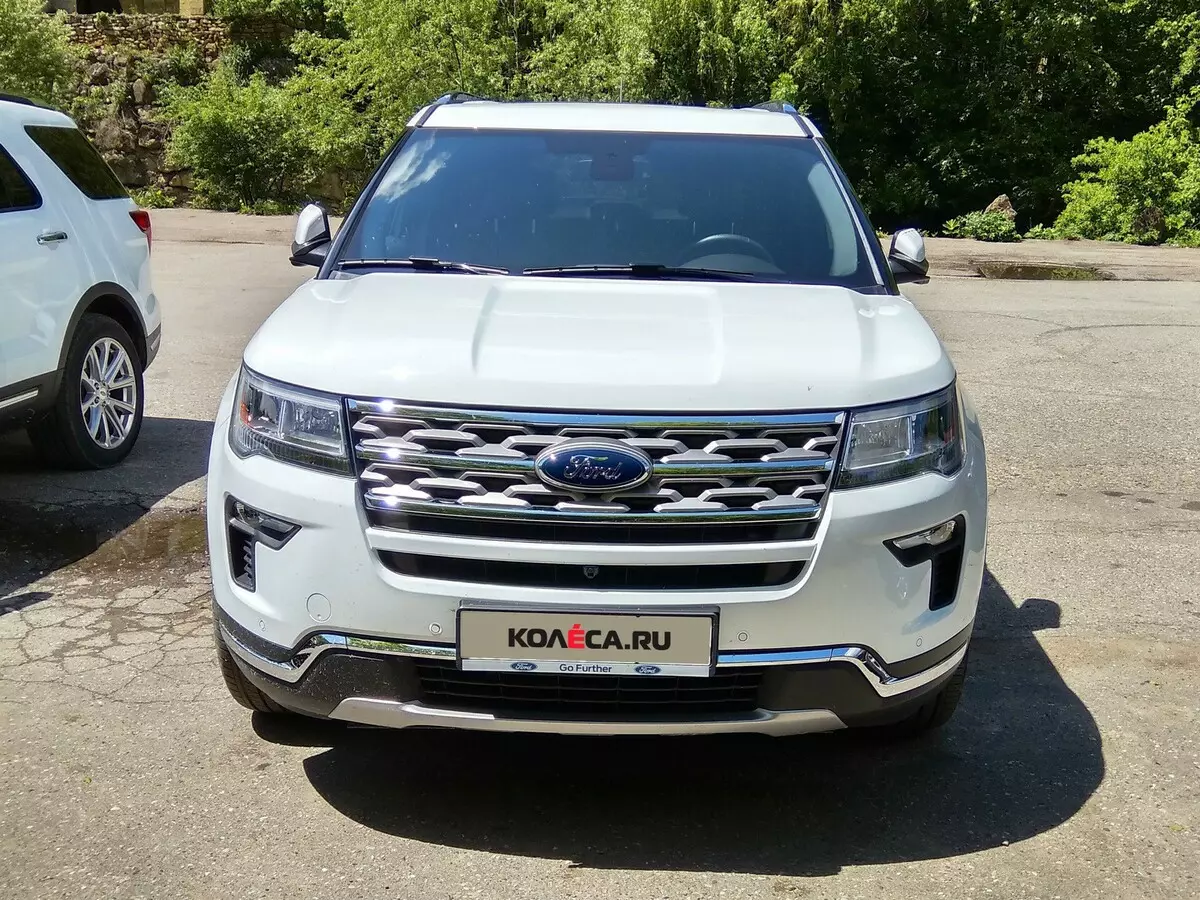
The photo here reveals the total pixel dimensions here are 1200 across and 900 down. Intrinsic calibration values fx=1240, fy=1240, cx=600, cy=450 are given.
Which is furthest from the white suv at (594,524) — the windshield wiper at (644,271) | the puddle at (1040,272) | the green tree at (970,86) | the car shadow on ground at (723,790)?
the green tree at (970,86)

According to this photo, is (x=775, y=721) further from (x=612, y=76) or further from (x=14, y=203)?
(x=612, y=76)

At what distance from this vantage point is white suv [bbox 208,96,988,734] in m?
2.77

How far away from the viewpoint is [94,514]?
5.70 meters

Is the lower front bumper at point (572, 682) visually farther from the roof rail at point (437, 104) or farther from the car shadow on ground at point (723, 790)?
the roof rail at point (437, 104)

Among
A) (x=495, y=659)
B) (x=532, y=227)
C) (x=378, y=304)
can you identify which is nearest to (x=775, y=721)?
(x=495, y=659)

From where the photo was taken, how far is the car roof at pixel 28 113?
19.9 feet

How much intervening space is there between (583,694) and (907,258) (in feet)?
7.15

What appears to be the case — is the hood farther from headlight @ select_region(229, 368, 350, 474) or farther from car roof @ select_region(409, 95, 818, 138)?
car roof @ select_region(409, 95, 818, 138)

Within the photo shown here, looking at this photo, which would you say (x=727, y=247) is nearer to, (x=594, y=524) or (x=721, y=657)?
(x=594, y=524)

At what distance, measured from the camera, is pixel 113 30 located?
32.8 m

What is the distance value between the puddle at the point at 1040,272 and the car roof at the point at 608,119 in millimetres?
12440

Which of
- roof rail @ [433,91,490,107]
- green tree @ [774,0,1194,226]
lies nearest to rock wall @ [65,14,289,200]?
green tree @ [774,0,1194,226]

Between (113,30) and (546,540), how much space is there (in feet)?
113

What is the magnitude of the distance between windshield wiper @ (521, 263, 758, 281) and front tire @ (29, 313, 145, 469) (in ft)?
10.9
